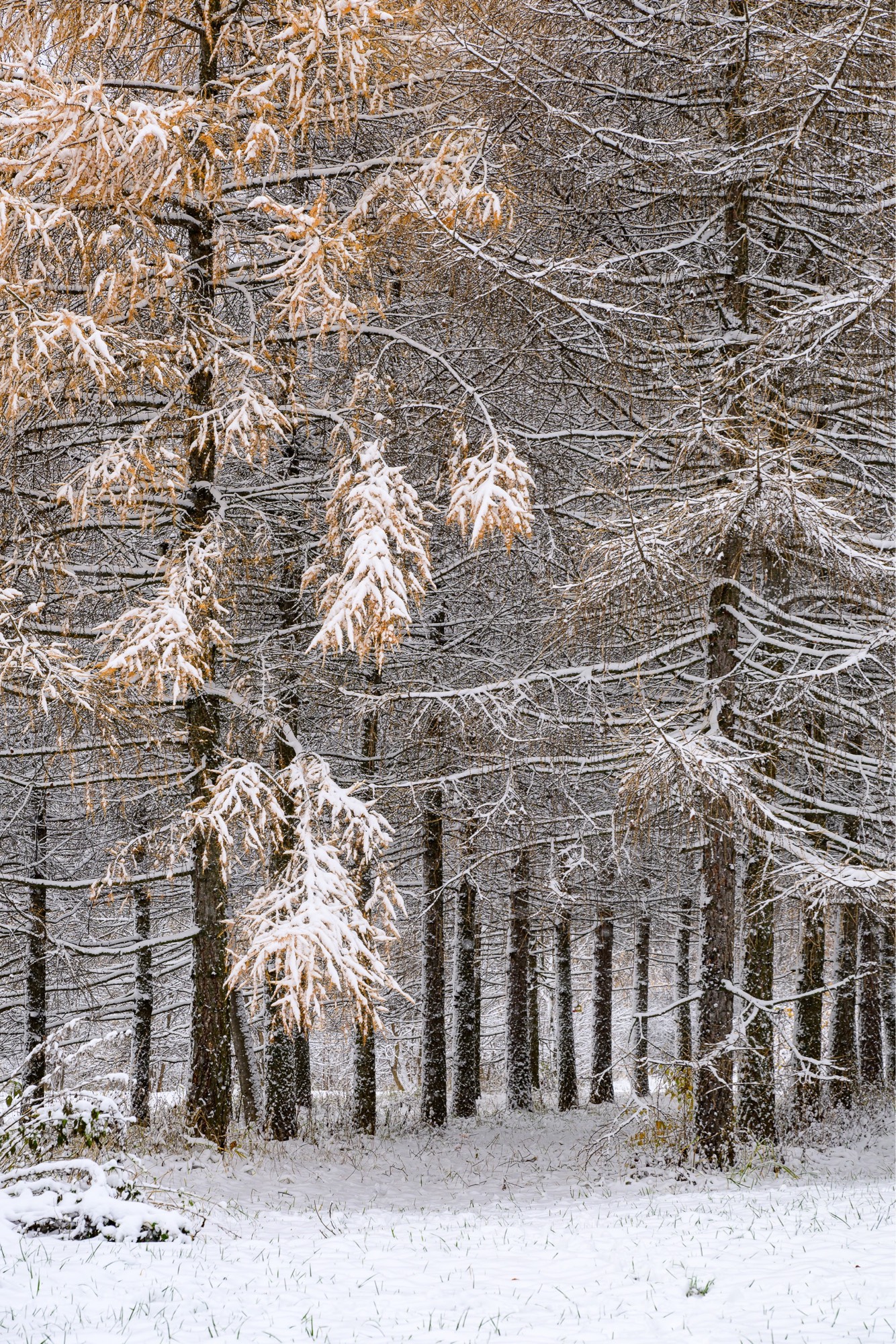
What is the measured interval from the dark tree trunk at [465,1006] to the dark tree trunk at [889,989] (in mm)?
→ 5528

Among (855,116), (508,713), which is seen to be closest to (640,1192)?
(508,713)

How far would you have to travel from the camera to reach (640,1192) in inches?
317

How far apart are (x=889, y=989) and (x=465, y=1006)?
9222mm

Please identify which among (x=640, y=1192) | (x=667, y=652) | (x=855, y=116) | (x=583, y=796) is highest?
(x=855, y=116)

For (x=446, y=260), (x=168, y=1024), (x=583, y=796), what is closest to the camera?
(x=446, y=260)

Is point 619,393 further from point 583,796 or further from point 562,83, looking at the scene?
point 583,796

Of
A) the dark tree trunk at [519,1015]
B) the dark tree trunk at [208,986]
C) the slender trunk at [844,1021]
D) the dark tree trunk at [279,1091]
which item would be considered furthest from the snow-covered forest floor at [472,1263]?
the slender trunk at [844,1021]

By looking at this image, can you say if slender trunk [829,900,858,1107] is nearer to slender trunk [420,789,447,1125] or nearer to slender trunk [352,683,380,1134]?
slender trunk [420,789,447,1125]

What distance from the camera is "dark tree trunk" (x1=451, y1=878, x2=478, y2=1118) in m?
13.4

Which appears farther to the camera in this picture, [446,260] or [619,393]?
[619,393]

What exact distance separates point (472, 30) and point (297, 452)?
13.8 ft

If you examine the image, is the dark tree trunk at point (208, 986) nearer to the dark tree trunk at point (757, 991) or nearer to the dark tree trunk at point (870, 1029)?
the dark tree trunk at point (757, 991)

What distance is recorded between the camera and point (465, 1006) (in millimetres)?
13539

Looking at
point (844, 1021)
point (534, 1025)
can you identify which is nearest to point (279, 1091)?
point (844, 1021)
